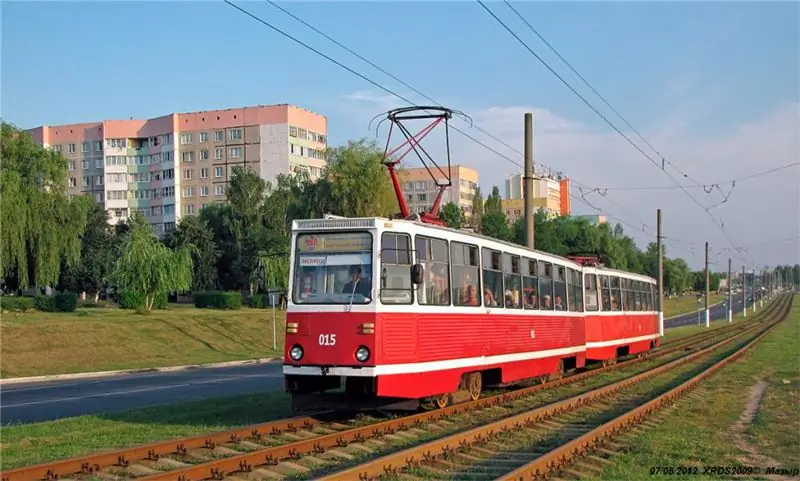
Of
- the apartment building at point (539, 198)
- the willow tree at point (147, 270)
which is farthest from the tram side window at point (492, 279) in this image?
the apartment building at point (539, 198)

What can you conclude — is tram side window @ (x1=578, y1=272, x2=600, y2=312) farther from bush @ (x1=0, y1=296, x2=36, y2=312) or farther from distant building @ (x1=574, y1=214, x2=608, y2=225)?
distant building @ (x1=574, y1=214, x2=608, y2=225)

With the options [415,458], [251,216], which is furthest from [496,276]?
[251,216]

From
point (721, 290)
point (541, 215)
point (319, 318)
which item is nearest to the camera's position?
point (319, 318)

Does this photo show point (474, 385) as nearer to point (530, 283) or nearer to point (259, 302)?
point (530, 283)

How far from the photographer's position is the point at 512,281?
57.5 feet

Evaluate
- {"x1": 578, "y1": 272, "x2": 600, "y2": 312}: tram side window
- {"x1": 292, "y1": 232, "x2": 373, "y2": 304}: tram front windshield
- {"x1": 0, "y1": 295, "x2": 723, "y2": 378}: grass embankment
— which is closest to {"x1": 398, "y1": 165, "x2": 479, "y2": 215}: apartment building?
{"x1": 0, "y1": 295, "x2": 723, "y2": 378}: grass embankment

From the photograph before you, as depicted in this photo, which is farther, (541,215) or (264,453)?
(541,215)

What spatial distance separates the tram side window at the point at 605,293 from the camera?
85.9 feet

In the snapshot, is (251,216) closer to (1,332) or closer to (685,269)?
(1,332)

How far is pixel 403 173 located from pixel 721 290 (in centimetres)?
14790

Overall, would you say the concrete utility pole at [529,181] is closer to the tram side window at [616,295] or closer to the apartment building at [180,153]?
the tram side window at [616,295]

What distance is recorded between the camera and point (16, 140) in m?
50.3

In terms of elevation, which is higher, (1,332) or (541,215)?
(541,215)

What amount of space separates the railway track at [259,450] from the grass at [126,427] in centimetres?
111
